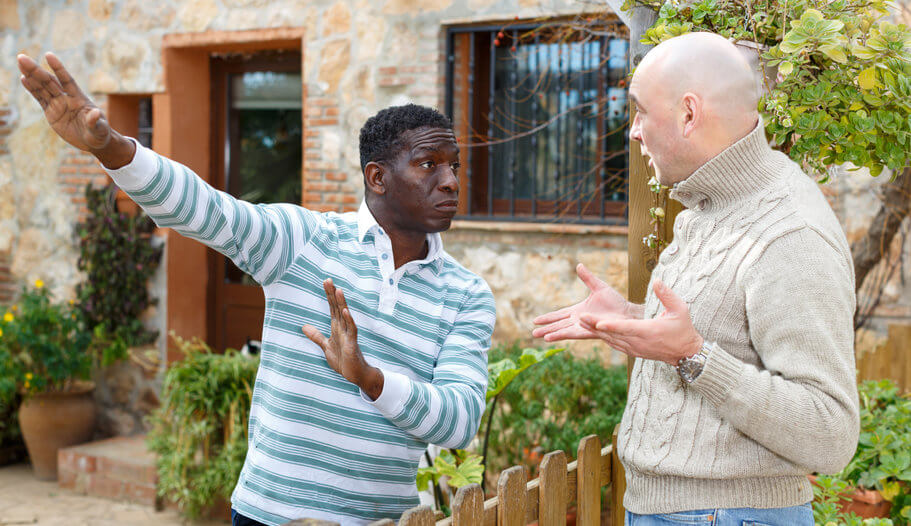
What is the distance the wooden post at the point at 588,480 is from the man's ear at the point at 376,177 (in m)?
0.93

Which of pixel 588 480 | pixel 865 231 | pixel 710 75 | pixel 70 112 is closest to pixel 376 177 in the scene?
pixel 70 112

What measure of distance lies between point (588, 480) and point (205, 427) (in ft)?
9.79

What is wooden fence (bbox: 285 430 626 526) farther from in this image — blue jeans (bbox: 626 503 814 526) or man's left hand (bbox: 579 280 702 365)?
man's left hand (bbox: 579 280 702 365)

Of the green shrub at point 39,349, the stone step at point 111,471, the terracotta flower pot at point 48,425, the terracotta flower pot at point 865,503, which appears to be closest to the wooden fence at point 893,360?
the terracotta flower pot at point 865,503

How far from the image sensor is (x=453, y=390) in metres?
1.84

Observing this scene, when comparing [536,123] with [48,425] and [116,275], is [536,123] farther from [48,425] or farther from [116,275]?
[48,425]

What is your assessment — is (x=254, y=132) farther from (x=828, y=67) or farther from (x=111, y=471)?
(x=828, y=67)

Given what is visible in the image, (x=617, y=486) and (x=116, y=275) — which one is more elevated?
(x=116, y=275)

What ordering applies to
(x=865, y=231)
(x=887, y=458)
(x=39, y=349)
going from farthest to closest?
(x=39, y=349), (x=865, y=231), (x=887, y=458)

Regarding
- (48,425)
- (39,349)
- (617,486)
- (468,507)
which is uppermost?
(468,507)

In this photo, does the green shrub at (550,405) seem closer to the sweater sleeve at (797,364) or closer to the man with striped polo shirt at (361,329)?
the man with striped polo shirt at (361,329)

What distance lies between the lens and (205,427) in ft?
16.0

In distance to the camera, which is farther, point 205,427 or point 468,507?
point 205,427

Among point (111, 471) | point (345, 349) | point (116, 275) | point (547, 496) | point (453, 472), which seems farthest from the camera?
point (116, 275)
